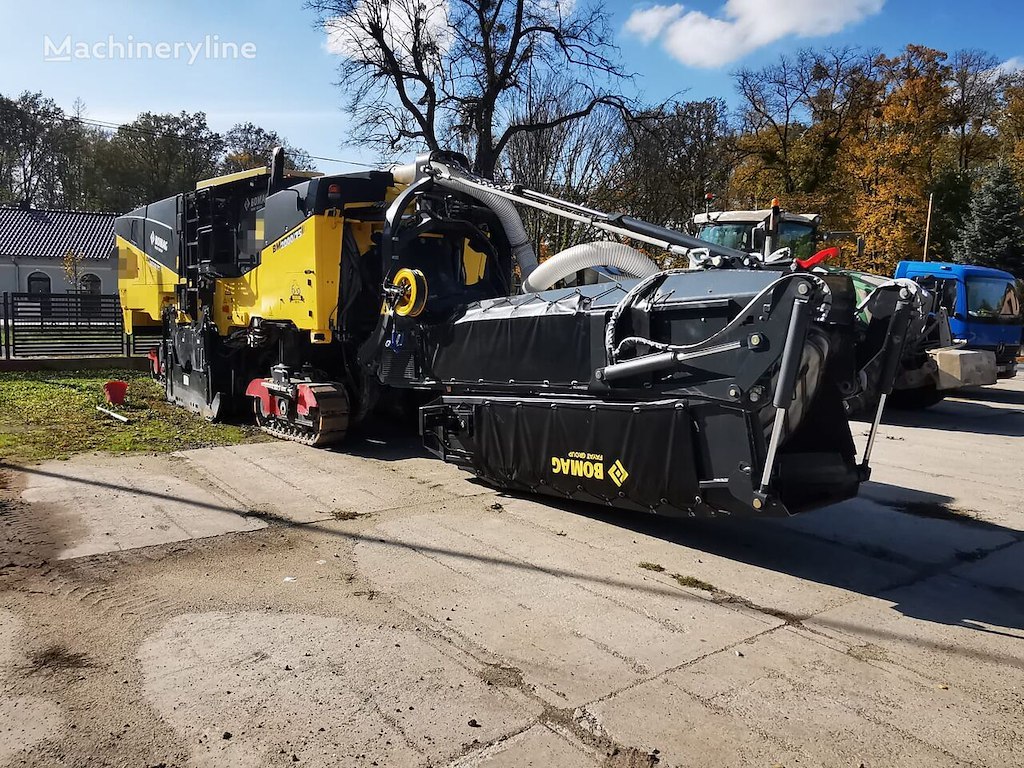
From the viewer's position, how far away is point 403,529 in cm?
558

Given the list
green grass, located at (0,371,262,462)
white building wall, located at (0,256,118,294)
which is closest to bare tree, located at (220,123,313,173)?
white building wall, located at (0,256,118,294)

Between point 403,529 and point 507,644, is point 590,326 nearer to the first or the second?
point 403,529

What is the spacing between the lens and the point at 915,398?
41.2ft

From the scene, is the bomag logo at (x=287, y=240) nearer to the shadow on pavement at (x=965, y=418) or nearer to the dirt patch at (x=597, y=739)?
the dirt patch at (x=597, y=739)

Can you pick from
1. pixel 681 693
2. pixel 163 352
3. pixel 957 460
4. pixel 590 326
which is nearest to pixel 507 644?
pixel 681 693

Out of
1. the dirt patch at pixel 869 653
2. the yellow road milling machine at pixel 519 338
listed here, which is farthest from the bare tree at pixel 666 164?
the dirt patch at pixel 869 653

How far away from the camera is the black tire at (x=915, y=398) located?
40.5 feet

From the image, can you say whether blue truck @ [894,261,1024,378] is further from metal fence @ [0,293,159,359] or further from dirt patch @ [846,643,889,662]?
metal fence @ [0,293,159,359]

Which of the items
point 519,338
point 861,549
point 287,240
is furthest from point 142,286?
point 861,549

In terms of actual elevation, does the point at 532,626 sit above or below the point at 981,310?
below

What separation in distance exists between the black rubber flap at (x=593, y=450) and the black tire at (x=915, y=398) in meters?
8.70

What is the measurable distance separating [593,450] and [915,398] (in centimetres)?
944

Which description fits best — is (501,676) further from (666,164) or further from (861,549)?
(666,164)

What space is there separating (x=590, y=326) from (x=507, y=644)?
2.36 m
